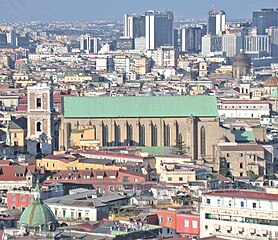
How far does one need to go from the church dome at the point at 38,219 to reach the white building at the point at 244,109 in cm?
4279

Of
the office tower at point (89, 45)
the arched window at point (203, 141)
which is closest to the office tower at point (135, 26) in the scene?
the office tower at point (89, 45)

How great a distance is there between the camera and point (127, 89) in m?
86.8

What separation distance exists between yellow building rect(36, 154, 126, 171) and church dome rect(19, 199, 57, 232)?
51.5 feet

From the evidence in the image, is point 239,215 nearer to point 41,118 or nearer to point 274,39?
point 41,118

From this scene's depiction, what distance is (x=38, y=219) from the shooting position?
25656 millimetres

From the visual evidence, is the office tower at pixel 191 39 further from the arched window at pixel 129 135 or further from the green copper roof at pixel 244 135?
the arched window at pixel 129 135

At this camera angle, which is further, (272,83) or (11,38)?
(11,38)

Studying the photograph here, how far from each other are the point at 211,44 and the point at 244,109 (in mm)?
89842

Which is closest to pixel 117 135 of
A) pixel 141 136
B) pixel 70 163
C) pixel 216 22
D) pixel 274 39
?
Answer: pixel 141 136

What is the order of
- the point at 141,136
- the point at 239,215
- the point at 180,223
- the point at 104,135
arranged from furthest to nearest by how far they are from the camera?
the point at 141,136 < the point at 104,135 < the point at 180,223 < the point at 239,215

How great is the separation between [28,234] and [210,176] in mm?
15542

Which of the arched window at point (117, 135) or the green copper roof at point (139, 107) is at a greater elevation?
the green copper roof at point (139, 107)

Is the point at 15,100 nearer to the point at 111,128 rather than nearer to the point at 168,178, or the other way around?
the point at 111,128

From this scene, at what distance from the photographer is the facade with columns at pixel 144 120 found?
5028 centimetres
